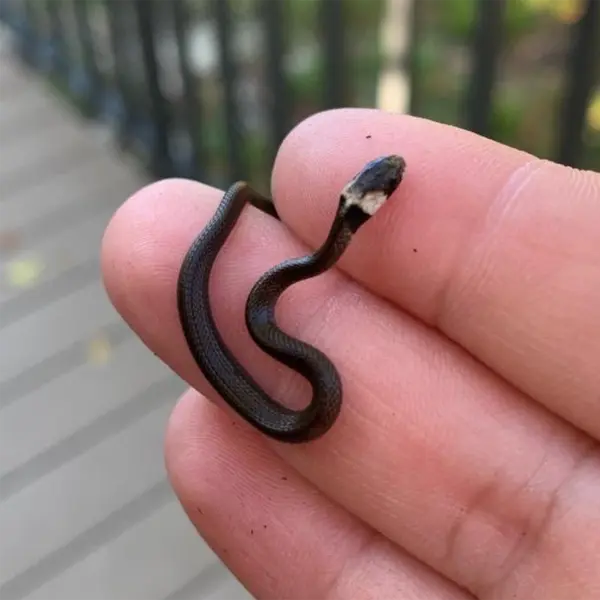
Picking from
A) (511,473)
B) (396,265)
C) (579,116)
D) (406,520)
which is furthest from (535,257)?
(579,116)

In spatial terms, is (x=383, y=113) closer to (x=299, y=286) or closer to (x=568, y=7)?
(x=299, y=286)

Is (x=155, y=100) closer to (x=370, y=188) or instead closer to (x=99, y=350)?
(x=99, y=350)

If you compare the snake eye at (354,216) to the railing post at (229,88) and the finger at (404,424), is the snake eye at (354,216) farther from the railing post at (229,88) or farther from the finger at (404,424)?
the railing post at (229,88)

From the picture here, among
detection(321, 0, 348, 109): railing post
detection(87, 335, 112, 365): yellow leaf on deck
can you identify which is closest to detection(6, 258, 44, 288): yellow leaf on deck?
detection(87, 335, 112, 365): yellow leaf on deck

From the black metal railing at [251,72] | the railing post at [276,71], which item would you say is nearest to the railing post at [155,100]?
the black metal railing at [251,72]

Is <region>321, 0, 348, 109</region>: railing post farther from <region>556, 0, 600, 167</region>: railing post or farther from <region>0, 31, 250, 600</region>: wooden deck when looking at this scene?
<region>0, 31, 250, 600</region>: wooden deck

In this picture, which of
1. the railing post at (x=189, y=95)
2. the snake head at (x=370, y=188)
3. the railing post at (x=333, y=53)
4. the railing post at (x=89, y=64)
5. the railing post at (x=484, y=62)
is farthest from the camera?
the railing post at (x=89, y=64)
